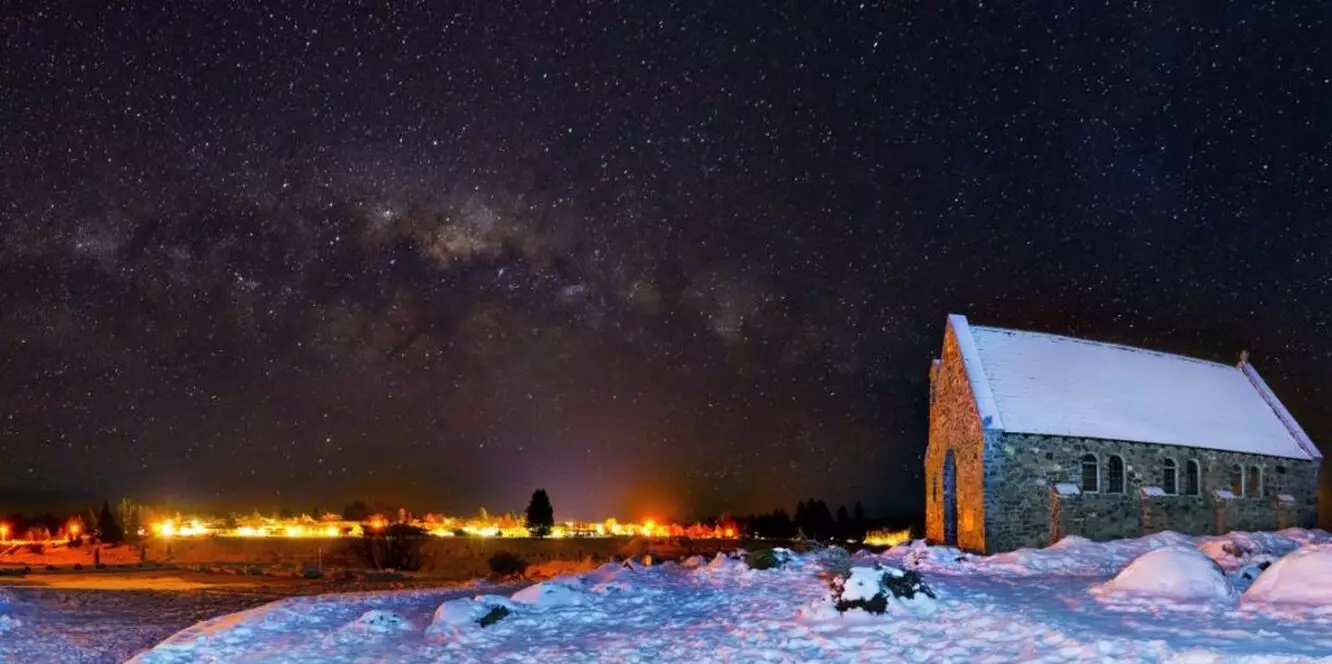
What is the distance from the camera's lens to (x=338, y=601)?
74.4 ft

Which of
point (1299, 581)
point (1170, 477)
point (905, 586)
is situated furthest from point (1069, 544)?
point (905, 586)

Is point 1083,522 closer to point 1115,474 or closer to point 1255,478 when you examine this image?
point 1115,474

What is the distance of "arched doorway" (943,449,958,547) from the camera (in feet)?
113

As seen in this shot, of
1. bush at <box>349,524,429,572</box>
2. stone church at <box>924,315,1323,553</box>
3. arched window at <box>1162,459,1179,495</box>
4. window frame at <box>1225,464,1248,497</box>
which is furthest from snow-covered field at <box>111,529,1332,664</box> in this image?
bush at <box>349,524,429,572</box>

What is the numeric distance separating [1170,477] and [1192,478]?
119 cm

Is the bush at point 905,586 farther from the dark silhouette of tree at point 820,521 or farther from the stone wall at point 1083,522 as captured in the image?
the dark silhouette of tree at point 820,521

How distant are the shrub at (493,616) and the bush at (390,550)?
3734 cm

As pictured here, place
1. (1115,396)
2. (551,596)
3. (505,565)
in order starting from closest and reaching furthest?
(551,596)
(1115,396)
(505,565)

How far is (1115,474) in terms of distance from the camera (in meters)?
34.1

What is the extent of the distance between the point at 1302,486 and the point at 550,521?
322ft

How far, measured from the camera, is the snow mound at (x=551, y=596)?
1923 centimetres

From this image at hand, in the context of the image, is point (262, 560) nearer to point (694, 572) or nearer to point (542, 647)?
point (694, 572)

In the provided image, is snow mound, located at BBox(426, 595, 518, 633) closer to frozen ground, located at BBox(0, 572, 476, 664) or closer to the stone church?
frozen ground, located at BBox(0, 572, 476, 664)

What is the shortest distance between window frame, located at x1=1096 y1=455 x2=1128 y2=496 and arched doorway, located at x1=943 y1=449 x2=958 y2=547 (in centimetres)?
474
